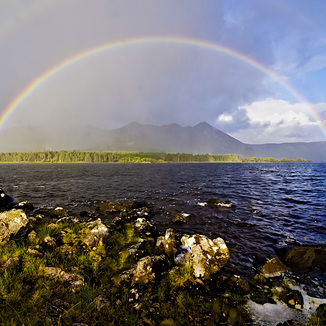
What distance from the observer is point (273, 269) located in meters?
10.0

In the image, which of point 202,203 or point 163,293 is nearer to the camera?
point 163,293

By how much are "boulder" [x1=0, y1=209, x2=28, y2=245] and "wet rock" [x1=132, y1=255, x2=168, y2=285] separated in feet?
26.9

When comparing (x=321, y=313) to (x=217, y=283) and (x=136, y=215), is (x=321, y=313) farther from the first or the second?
(x=136, y=215)

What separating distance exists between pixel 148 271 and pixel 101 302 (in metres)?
2.48

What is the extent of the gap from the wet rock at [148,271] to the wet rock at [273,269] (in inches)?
243

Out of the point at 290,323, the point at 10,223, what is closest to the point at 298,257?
the point at 290,323

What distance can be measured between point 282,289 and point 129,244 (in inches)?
359

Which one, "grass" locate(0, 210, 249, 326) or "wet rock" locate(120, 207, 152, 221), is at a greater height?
"grass" locate(0, 210, 249, 326)

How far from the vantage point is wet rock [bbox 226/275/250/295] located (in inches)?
319

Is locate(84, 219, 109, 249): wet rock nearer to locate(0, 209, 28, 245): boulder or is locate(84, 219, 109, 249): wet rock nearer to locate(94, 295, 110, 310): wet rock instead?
locate(0, 209, 28, 245): boulder

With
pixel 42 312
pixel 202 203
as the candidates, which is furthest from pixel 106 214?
pixel 42 312

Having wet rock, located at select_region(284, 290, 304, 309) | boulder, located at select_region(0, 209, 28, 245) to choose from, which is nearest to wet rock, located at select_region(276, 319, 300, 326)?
wet rock, located at select_region(284, 290, 304, 309)

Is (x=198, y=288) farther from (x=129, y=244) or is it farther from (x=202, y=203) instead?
(x=202, y=203)

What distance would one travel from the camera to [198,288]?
26.1ft
